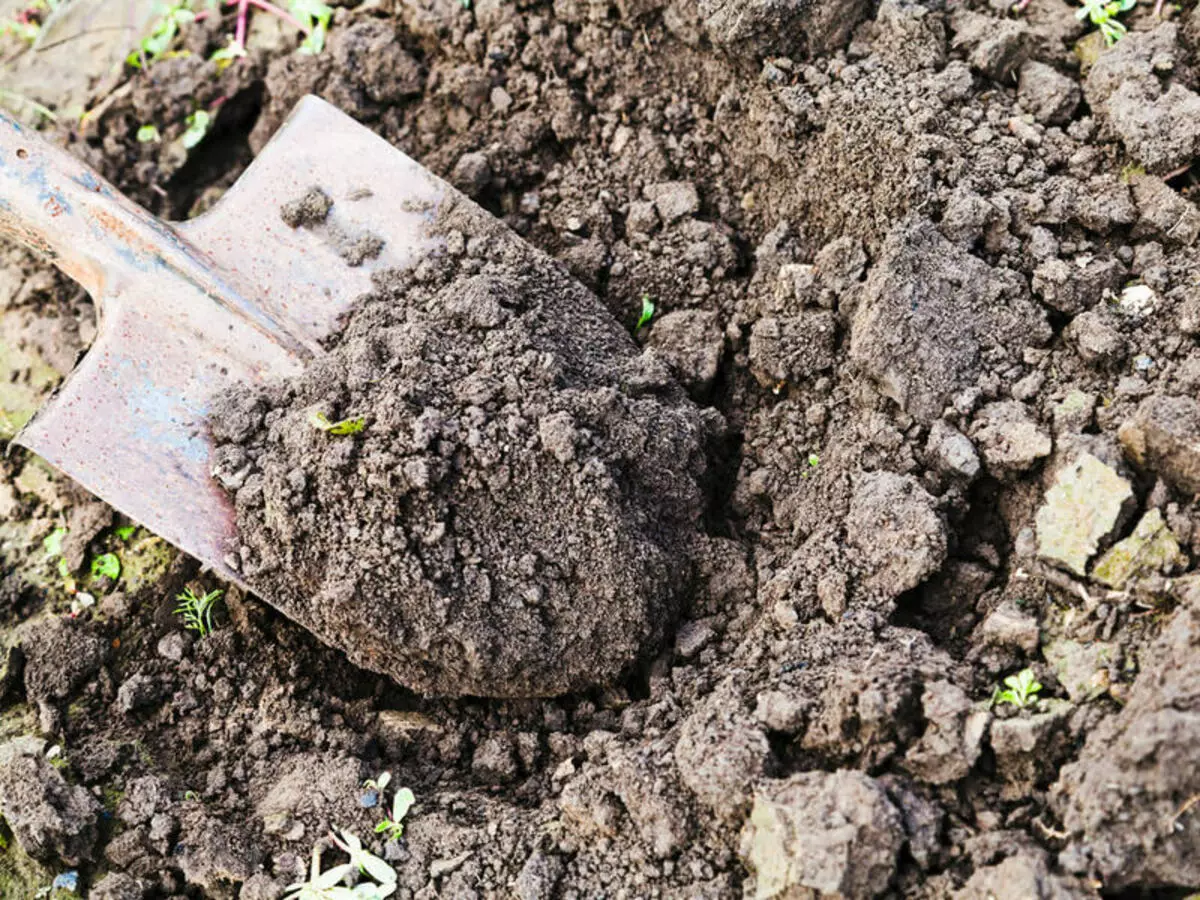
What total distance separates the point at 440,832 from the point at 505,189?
4.99 ft

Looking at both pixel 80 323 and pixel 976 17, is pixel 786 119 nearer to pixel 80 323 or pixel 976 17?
pixel 976 17

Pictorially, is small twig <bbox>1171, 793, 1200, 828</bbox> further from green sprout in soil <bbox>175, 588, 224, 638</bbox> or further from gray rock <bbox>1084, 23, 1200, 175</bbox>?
green sprout in soil <bbox>175, 588, 224, 638</bbox>

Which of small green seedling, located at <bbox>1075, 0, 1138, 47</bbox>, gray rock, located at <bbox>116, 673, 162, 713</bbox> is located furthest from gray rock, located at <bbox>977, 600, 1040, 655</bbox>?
gray rock, located at <bbox>116, 673, 162, 713</bbox>

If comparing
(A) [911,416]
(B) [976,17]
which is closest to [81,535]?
(A) [911,416]

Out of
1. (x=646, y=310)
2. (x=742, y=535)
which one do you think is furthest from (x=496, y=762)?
(x=646, y=310)

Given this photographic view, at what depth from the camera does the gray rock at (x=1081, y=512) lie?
1.82m

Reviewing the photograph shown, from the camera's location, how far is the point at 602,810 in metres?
1.85

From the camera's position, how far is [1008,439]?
2.00m

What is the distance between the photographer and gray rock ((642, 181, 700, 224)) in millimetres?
2559

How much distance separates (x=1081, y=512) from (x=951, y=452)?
261 millimetres

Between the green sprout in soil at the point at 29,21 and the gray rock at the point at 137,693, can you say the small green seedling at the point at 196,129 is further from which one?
the gray rock at the point at 137,693

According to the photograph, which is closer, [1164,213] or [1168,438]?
[1168,438]

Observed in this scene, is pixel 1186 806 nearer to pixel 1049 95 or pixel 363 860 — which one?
pixel 363 860

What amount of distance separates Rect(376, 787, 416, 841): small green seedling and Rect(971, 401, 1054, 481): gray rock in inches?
48.8
